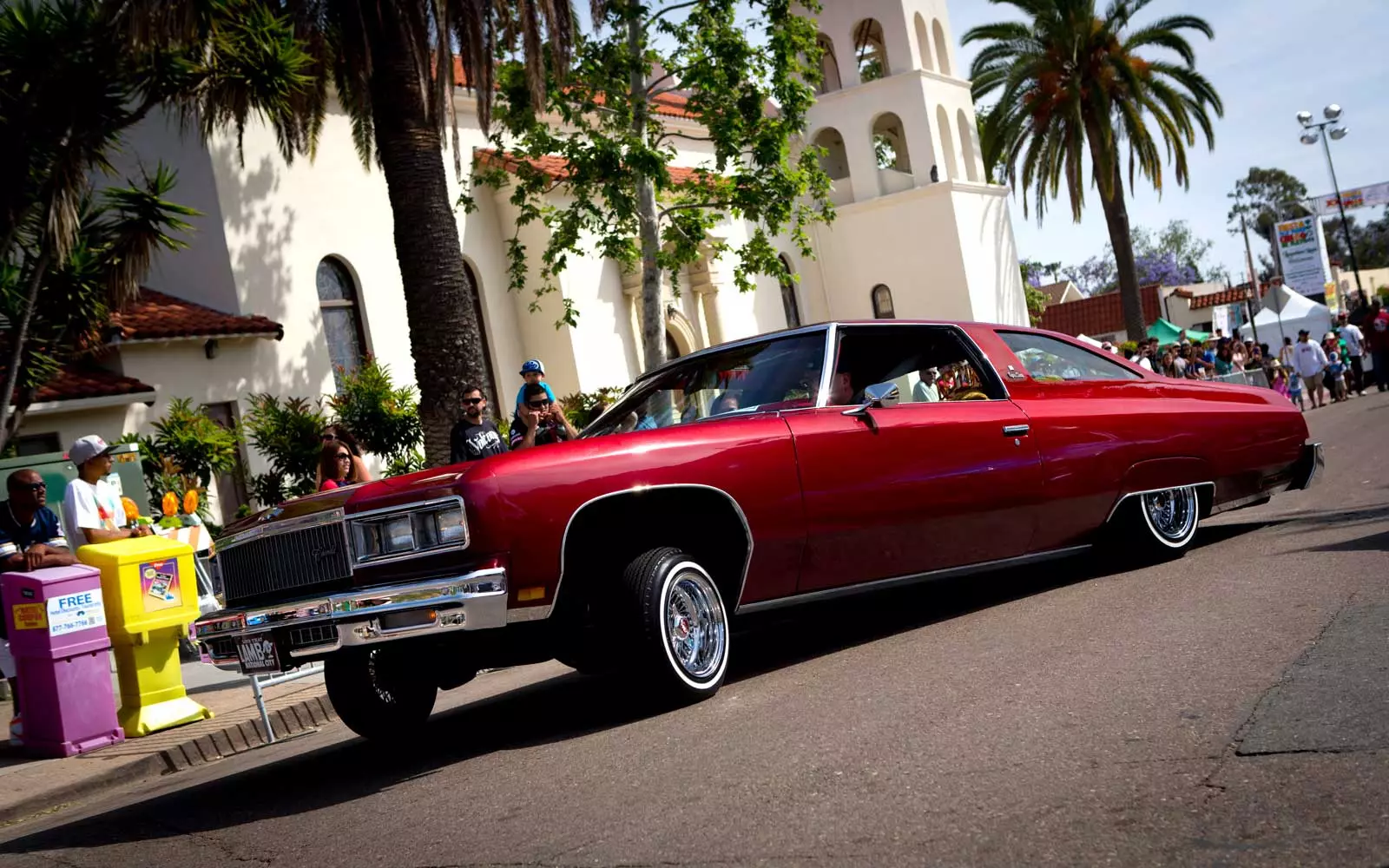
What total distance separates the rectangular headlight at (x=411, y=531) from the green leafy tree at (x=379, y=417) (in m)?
14.2

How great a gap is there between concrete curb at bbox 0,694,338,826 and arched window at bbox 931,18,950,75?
119ft

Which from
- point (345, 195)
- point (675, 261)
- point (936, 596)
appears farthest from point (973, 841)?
point (345, 195)

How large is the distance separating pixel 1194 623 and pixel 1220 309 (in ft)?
133

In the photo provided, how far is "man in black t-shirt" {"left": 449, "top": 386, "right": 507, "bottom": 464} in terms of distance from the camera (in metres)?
9.91

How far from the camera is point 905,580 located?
6781mm

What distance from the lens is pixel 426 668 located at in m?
5.77

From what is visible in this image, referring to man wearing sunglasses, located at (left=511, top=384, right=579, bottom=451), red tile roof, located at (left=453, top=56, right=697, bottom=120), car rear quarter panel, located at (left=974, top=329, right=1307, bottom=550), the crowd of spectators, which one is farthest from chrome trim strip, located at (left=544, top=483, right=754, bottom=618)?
the crowd of spectators

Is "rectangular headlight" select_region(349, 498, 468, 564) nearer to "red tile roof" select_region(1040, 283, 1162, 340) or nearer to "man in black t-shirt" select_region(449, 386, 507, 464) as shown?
"man in black t-shirt" select_region(449, 386, 507, 464)

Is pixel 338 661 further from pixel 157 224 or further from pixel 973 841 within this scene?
pixel 157 224

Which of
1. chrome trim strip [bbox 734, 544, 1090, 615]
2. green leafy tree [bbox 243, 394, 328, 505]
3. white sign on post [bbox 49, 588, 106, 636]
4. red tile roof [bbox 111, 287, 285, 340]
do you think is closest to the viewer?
chrome trim strip [bbox 734, 544, 1090, 615]

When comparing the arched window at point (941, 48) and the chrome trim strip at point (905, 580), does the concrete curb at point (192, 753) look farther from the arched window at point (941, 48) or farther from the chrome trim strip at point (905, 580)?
the arched window at point (941, 48)

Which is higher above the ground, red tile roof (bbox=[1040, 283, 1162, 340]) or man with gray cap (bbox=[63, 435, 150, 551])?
red tile roof (bbox=[1040, 283, 1162, 340])

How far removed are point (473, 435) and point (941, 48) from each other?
35158mm

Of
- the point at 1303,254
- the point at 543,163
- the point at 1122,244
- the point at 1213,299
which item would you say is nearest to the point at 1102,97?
the point at 1122,244
